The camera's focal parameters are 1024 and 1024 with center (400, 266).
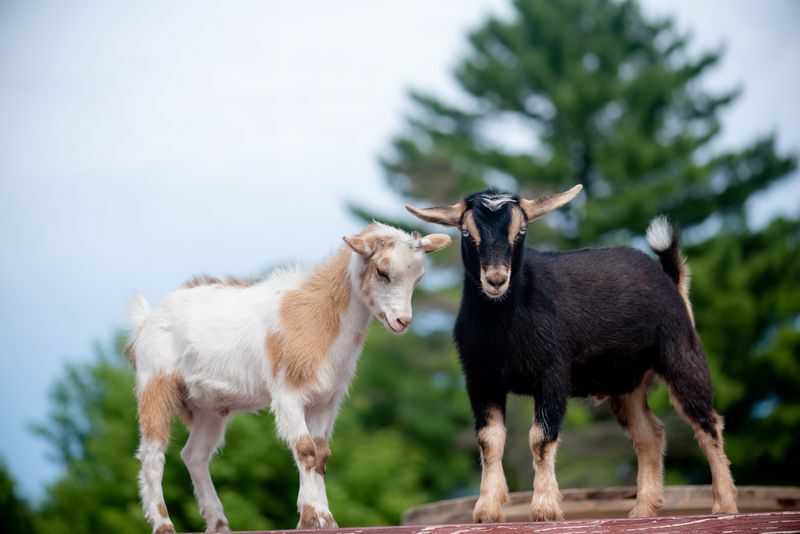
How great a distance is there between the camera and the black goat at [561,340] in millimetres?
6297

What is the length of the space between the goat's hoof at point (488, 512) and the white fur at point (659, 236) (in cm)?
244

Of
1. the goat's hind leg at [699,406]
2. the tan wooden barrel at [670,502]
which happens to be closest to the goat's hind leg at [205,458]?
the tan wooden barrel at [670,502]

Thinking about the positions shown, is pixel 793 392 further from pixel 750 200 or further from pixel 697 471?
pixel 750 200

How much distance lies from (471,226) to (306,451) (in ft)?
5.57

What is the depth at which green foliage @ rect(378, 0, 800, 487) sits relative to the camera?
1109 inches

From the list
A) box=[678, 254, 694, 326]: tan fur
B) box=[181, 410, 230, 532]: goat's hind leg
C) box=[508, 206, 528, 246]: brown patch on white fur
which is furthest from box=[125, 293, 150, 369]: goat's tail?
box=[678, 254, 694, 326]: tan fur

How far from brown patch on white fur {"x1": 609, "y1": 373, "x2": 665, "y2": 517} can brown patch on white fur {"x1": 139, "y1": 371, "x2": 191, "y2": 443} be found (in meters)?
3.12

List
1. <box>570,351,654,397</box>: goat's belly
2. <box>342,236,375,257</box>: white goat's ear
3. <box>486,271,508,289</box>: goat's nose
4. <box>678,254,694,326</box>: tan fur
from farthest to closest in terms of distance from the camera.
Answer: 1. <box>678,254,694,326</box>: tan fur
2. <box>570,351,654,397</box>: goat's belly
3. <box>342,236,375,257</box>: white goat's ear
4. <box>486,271,508,289</box>: goat's nose

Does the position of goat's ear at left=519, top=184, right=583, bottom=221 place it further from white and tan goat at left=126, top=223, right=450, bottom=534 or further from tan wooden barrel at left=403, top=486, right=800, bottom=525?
tan wooden barrel at left=403, top=486, right=800, bottom=525

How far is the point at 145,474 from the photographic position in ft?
21.4

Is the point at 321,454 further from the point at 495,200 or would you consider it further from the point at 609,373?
the point at 609,373

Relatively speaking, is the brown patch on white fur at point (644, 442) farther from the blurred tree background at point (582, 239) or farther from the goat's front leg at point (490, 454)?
the blurred tree background at point (582, 239)

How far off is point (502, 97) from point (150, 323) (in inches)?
1057

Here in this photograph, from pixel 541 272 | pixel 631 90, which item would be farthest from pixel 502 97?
pixel 541 272
